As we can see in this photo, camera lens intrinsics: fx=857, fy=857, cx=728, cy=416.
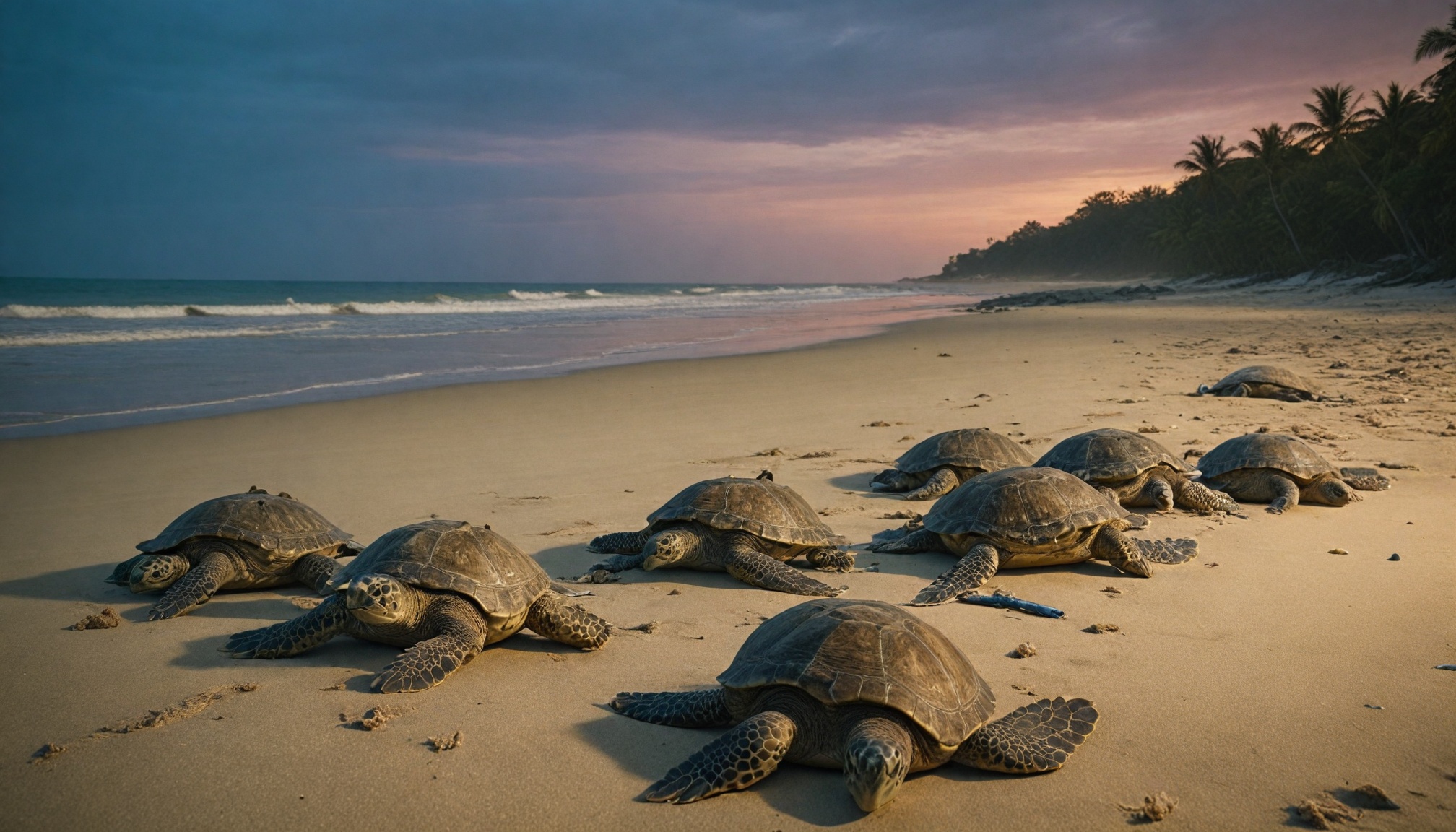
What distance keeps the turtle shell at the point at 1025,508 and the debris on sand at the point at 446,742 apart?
4.38 m

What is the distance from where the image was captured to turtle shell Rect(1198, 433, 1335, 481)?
8.89 meters

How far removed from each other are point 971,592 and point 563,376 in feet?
47.9

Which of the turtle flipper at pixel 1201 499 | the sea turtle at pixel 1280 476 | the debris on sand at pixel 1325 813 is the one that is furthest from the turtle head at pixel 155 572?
the sea turtle at pixel 1280 476

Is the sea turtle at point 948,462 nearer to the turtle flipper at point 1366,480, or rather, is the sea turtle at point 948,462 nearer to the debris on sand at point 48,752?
the turtle flipper at point 1366,480

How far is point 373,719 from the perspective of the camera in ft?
14.8

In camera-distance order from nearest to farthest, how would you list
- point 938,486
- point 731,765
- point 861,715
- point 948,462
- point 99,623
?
point 731,765 → point 861,715 → point 99,623 → point 938,486 → point 948,462

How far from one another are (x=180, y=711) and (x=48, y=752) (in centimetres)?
57

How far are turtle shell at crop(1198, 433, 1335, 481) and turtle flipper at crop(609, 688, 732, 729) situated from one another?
723 cm

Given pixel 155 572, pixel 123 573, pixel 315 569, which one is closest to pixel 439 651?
pixel 315 569

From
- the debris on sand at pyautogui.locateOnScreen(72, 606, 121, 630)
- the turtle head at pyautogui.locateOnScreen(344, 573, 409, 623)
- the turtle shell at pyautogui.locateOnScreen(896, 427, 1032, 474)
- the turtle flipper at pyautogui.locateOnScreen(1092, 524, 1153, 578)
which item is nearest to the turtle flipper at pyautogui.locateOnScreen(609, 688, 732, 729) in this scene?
the turtle head at pyautogui.locateOnScreen(344, 573, 409, 623)

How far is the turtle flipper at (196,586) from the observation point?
6184 millimetres

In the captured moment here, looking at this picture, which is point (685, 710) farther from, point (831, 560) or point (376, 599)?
point (831, 560)

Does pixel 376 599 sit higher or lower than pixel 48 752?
higher

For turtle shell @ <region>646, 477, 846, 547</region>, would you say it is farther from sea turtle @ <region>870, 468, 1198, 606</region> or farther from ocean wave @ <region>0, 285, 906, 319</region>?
ocean wave @ <region>0, 285, 906, 319</region>
